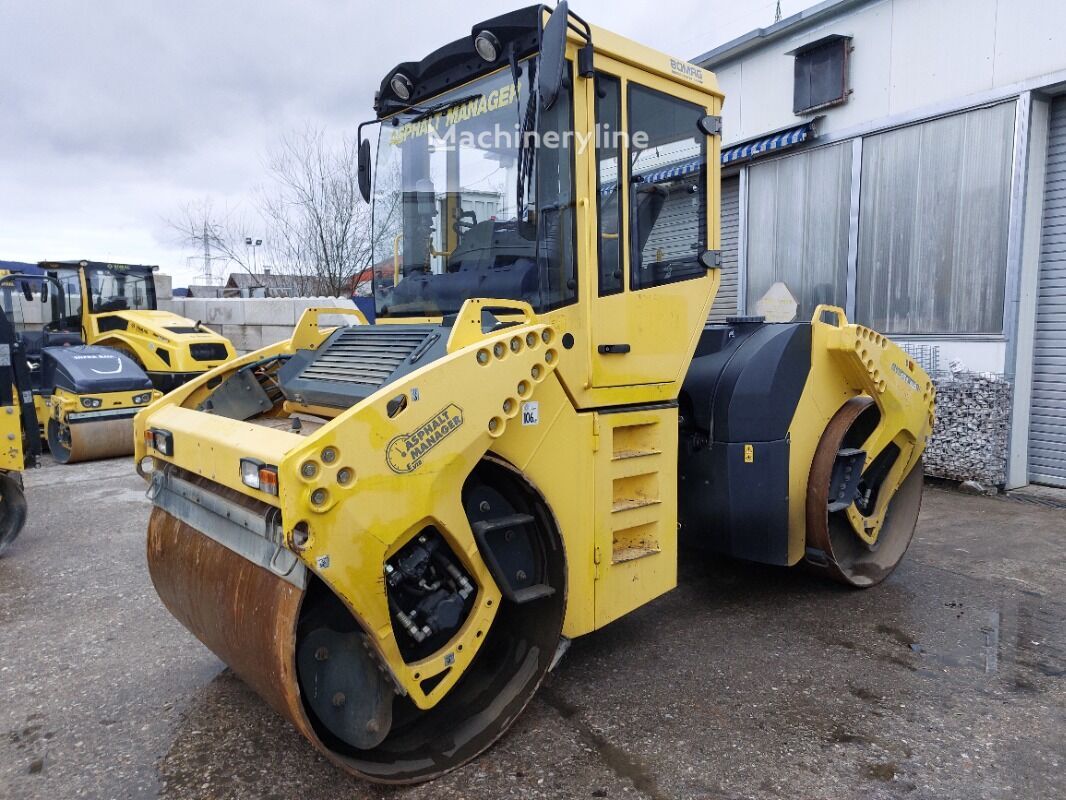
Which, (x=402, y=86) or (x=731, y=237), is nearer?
(x=402, y=86)

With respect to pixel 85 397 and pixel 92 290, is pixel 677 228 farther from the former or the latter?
pixel 92 290

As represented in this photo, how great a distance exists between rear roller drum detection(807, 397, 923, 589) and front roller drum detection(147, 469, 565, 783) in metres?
1.84

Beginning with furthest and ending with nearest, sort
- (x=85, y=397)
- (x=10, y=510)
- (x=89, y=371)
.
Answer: (x=89, y=371)
(x=85, y=397)
(x=10, y=510)

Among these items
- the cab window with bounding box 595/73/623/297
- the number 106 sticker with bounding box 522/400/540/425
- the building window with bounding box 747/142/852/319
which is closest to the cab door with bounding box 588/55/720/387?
the cab window with bounding box 595/73/623/297

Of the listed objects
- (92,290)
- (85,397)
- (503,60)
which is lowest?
(85,397)

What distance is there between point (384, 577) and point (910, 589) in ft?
11.4

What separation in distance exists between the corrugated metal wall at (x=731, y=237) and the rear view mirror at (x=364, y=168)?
20.2 feet

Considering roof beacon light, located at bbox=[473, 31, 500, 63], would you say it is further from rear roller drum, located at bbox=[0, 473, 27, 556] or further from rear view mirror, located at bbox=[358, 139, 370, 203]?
rear roller drum, located at bbox=[0, 473, 27, 556]

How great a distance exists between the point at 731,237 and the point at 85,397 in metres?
7.77

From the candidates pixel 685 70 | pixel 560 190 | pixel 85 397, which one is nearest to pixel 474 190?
pixel 560 190

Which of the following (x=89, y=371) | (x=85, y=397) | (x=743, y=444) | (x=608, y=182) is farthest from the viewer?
(x=89, y=371)

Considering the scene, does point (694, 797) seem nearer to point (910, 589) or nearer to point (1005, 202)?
point (910, 589)

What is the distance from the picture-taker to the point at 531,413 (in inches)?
114

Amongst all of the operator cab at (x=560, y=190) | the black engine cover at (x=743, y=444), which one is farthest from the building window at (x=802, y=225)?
the operator cab at (x=560, y=190)
